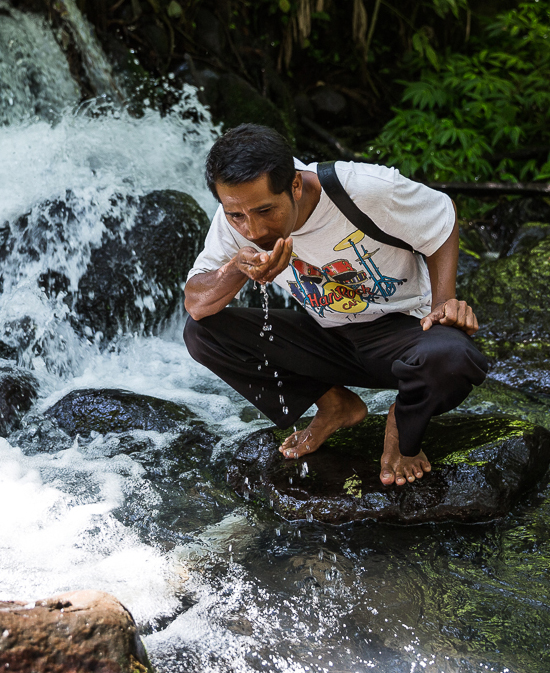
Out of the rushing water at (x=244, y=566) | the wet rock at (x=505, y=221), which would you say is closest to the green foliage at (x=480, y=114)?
the wet rock at (x=505, y=221)

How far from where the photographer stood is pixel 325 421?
10.2 feet

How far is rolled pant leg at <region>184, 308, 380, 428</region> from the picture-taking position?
9.60ft

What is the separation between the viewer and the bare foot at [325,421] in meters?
3.07

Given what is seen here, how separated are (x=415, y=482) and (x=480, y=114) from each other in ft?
21.7

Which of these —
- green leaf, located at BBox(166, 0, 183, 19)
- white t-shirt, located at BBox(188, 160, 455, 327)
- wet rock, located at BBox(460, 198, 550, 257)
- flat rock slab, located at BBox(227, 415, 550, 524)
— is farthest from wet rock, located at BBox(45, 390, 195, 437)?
green leaf, located at BBox(166, 0, 183, 19)

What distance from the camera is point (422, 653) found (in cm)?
197

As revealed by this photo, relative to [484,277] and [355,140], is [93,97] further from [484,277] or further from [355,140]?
[484,277]

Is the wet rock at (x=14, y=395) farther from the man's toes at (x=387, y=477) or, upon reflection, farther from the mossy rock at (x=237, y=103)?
the mossy rock at (x=237, y=103)

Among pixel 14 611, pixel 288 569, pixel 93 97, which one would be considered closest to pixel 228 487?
pixel 288 569

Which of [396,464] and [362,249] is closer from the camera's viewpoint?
[362,249]

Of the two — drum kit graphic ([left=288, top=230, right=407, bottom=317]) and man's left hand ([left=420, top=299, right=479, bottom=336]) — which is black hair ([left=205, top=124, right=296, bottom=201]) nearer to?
drum kit graphic ([left=288, top=230, right=407, bottom=317])

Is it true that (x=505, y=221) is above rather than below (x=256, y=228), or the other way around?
below

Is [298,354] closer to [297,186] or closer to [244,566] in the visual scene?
[297,186]

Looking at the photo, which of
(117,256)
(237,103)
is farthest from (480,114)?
(117,256)
